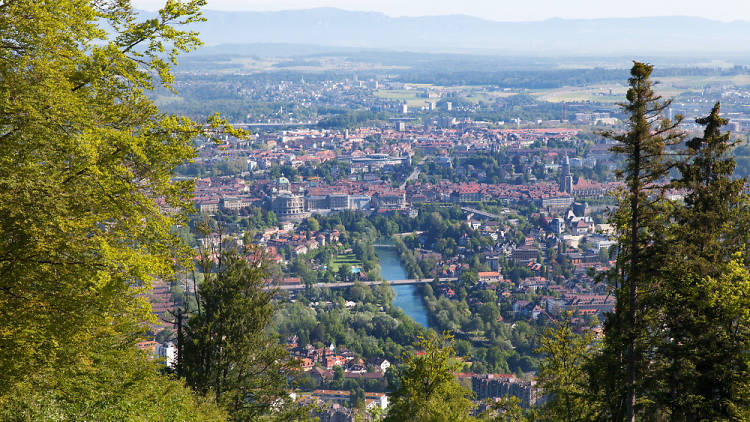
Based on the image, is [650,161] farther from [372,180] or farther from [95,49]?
[372,180]

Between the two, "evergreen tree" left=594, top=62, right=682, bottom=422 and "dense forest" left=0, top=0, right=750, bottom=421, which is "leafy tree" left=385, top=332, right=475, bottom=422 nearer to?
"dense forest" left=0, top=0, right=750, bottom=421

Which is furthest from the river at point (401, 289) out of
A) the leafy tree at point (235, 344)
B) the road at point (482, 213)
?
the leafy tree at point (235, 344)

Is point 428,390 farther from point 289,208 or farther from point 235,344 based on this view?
point 289,208

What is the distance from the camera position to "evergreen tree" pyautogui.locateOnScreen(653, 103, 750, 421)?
738 centimetres

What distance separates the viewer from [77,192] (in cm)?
552

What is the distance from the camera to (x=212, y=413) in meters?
7.96

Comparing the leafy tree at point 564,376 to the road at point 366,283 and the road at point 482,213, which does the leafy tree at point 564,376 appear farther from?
the road at point 482,213

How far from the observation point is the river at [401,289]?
37094 mm

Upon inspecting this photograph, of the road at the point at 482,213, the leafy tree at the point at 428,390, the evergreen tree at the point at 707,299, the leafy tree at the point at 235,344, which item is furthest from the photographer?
the road at the point at 482,213

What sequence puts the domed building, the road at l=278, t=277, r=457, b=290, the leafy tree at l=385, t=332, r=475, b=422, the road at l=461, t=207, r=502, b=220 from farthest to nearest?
the domed building, the road at l=461, t=207, r=502, b=220, the road at l=278, t=277, r=457, b=290, the leafy tree at l=385, t=332, r=475, b=422

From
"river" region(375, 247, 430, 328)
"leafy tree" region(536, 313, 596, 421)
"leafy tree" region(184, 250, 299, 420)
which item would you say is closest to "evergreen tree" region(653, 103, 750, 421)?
"leafy tree" region(536, 313, 596, 421)

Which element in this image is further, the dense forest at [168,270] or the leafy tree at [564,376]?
the leafy tree at [564,376]

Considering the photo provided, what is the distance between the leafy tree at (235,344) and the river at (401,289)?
25079 mm

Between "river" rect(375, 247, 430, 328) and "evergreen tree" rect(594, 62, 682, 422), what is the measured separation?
1040 inches
